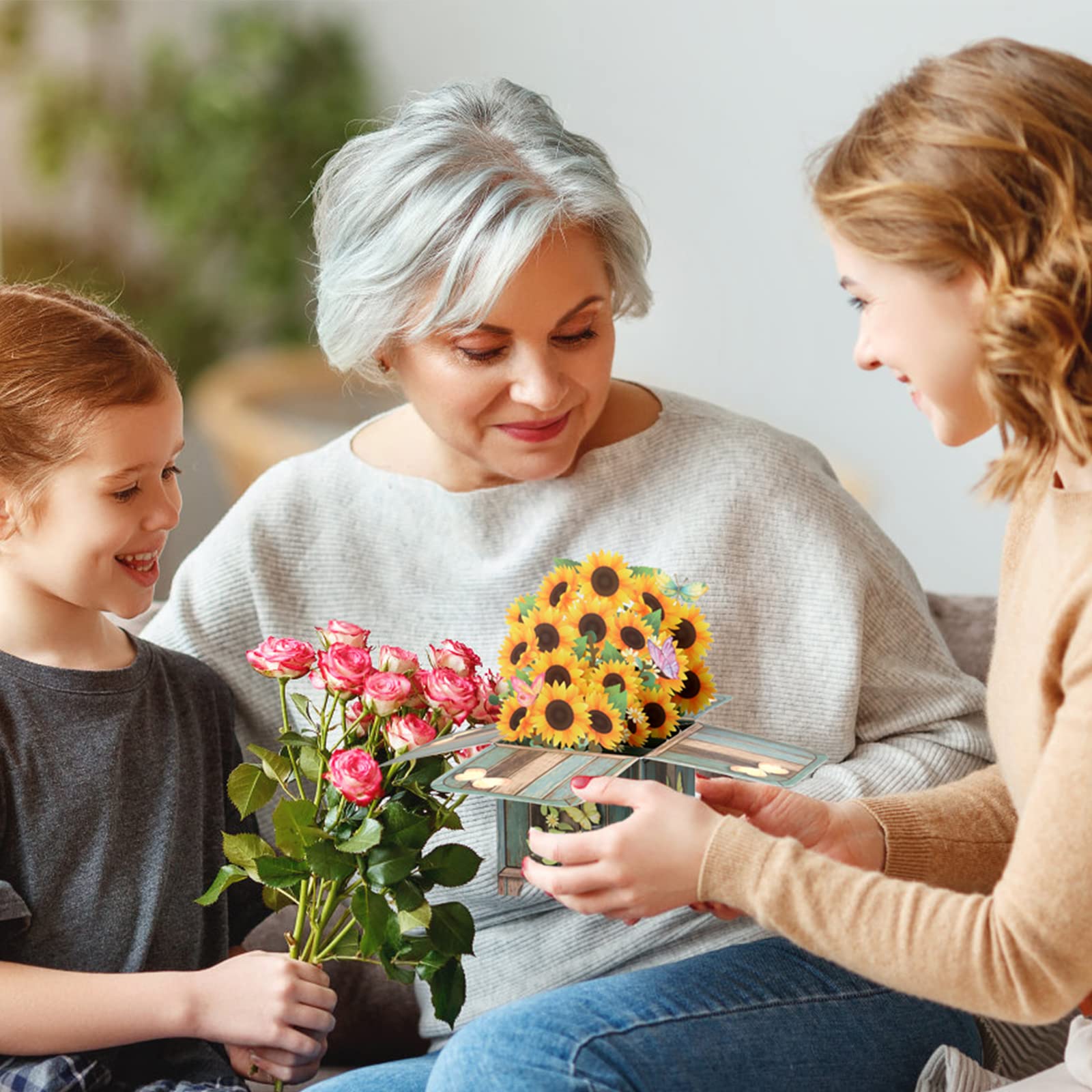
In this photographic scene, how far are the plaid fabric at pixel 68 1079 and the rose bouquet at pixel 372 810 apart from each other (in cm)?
16

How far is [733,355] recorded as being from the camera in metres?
3.48

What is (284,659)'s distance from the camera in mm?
1307

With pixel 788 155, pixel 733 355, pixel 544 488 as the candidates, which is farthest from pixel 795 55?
pixel 544 488

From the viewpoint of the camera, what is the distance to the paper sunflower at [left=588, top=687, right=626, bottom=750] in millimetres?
1204

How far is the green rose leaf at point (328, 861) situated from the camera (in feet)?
4.10

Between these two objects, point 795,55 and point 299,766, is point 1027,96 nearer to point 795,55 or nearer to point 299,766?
point 299,766

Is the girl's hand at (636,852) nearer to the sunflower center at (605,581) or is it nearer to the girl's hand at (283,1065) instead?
the sunflower center at (605,581)

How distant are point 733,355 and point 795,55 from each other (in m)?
0.70

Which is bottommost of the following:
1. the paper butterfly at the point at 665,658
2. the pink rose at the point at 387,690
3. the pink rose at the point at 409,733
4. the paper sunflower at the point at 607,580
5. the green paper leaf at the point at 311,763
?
the green paper leaf at the point at 311,763

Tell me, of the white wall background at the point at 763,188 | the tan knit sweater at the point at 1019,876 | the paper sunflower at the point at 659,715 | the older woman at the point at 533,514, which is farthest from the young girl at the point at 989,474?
the white wall background at the point at 763,188

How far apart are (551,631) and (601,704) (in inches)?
3.2

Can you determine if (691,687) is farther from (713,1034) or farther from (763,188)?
(763,188)

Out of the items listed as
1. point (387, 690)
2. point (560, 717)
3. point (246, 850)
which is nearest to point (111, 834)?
point (246, 850)

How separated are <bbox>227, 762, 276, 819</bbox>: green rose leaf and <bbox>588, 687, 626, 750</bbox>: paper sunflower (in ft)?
1.09
